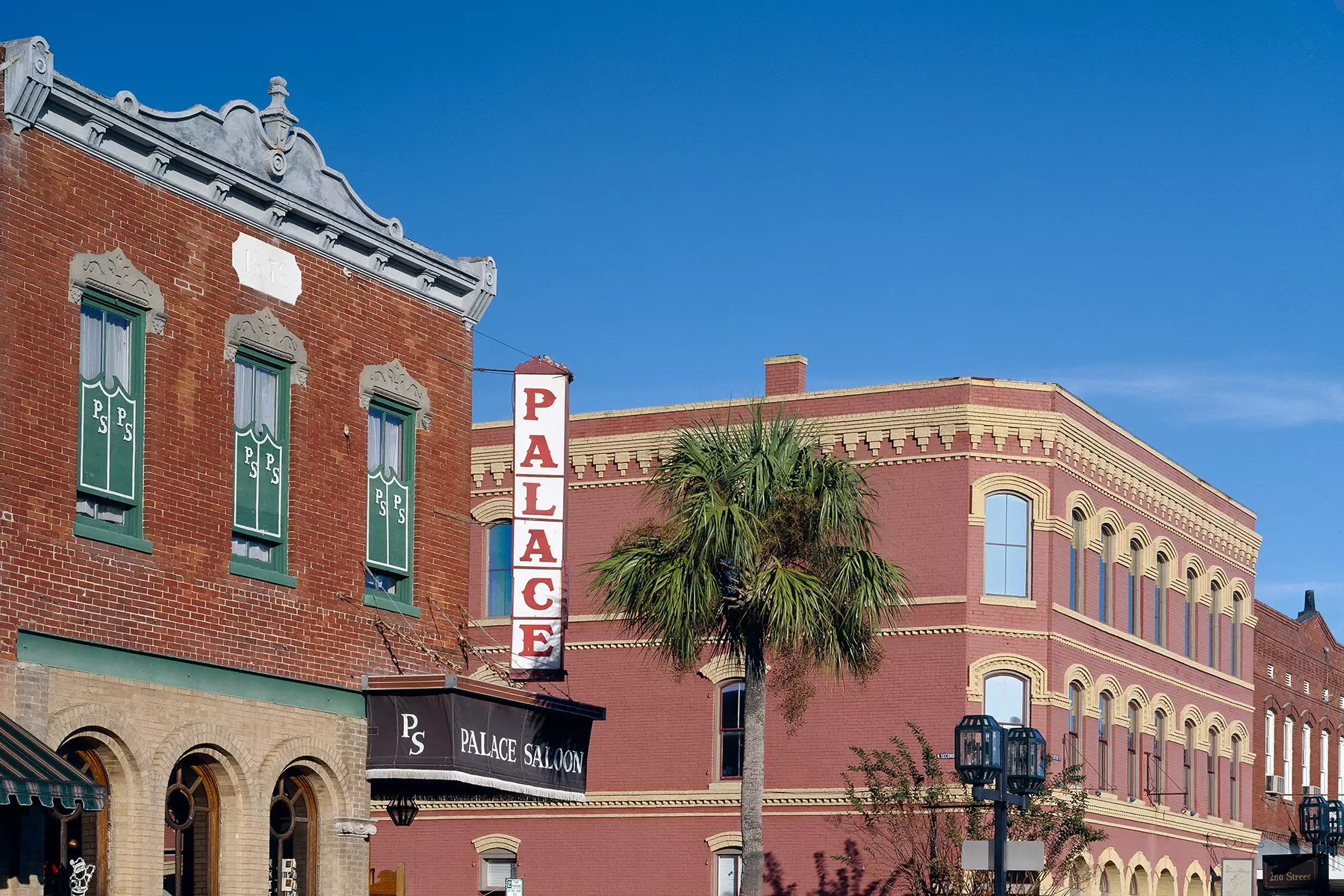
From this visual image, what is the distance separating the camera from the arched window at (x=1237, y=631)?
52812 millimetres

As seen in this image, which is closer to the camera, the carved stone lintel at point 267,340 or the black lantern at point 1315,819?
the carved stone lintel at point 267,340

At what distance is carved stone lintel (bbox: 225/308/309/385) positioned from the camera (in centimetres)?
2119

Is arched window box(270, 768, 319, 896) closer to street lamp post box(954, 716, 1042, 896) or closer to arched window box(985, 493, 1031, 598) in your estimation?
street lamp post box(954, 716, 1042, 896)

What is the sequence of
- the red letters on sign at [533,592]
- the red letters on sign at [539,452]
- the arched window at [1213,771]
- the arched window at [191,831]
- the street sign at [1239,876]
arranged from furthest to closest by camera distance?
the arched window at [1213,771] < the street sign at [1239,876] < the red letters on sign at [539,452] < the red letters on sign at [533,592] < the arched window at [191,831]

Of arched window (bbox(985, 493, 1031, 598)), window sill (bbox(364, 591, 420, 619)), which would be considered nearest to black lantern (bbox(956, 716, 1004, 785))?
window sill (bbox(364, 591, 420, 619))

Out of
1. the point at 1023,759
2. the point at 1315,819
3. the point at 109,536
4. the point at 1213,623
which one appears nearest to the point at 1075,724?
the point at 1315,819

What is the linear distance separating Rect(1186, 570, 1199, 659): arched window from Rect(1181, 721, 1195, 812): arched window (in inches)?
70.4

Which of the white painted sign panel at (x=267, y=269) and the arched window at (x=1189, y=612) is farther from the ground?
the white painted sign panel at (x=267, y=269)

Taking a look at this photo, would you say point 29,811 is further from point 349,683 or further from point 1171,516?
point 1171,516

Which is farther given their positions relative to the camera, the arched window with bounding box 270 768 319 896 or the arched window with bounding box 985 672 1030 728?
the arched window with bounding box 985 672 1030 728

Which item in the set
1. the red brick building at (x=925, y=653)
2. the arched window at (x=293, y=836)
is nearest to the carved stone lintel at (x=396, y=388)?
the arched window at (x=293, y=836)

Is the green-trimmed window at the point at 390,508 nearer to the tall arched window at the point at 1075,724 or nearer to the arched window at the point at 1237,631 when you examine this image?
the tall arched window at the point at 1075,724

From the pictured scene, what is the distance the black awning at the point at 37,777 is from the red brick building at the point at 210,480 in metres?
0.12

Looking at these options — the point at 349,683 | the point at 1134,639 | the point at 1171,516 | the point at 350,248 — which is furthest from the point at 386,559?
the point at 1171,516
